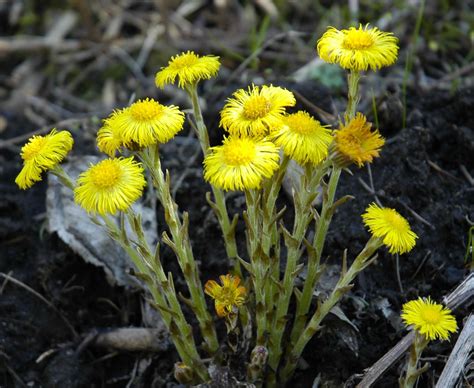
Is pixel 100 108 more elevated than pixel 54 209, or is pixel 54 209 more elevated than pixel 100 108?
pixel 100 108

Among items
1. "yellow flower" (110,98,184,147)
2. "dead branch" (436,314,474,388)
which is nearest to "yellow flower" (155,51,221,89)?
"yellow flower" (110,98,184,147)

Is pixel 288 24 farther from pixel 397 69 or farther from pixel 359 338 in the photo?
pixel 359 338

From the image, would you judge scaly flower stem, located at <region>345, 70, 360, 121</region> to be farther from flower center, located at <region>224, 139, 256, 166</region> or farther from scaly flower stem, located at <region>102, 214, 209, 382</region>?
scaly flower stem, located at <region>102, 214, 209, 382</region>

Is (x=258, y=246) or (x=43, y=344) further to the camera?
(x=43, y=344)

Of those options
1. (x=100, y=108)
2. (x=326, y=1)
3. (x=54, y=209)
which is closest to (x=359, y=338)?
(x=54, y=209)

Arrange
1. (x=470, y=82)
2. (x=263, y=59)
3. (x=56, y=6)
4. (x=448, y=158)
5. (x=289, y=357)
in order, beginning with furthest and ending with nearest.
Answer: (x=56, y=6) < (x=263, y=59) < (x=470, y=82) < (x=448, y=158) < (x=289, y=357)

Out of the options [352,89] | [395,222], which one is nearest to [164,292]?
[395,222]

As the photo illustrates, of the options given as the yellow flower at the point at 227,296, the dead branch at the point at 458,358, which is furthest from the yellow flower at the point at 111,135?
the dead branch at the point at 458,358
